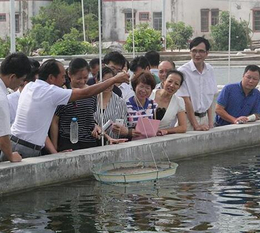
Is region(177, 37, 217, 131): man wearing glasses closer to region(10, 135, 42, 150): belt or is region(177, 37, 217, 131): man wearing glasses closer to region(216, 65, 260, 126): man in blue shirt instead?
region(216, 65, 260, 126): man in blue shirt

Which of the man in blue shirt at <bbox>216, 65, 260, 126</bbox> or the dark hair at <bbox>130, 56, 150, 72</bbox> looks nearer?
the man in blue shirt at <bbox>216, 65, 260, 126</bbox>

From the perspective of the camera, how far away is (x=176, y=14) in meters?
74.3

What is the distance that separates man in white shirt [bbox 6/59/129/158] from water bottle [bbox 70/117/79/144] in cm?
46

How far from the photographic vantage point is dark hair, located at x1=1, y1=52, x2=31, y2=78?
381 inches

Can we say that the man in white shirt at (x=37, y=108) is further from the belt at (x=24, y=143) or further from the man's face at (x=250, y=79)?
the man's face at (x=250, y=79)

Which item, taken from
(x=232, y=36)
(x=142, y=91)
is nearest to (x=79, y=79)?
(x=142, y=91)

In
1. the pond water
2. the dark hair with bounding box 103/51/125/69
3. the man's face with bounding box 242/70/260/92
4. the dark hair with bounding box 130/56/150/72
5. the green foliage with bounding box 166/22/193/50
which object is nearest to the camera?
the pond water

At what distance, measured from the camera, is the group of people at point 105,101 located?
33.0 ft

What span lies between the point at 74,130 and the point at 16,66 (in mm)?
1804

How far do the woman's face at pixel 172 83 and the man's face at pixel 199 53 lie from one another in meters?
1.04

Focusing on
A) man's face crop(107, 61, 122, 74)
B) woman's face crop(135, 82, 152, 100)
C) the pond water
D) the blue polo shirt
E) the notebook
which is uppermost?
man's face crop(107, 61, 122, 74)

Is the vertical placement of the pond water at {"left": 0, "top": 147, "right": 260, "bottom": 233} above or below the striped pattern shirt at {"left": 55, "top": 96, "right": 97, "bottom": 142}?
below

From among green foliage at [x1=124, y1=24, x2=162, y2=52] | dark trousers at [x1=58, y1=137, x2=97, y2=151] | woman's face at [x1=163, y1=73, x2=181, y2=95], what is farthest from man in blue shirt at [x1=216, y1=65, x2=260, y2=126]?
green foliage at [x1=124, y1=24, x2=162, y2=52]

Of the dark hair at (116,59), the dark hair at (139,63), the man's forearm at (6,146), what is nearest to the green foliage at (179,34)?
the dark hair at (139,63)
